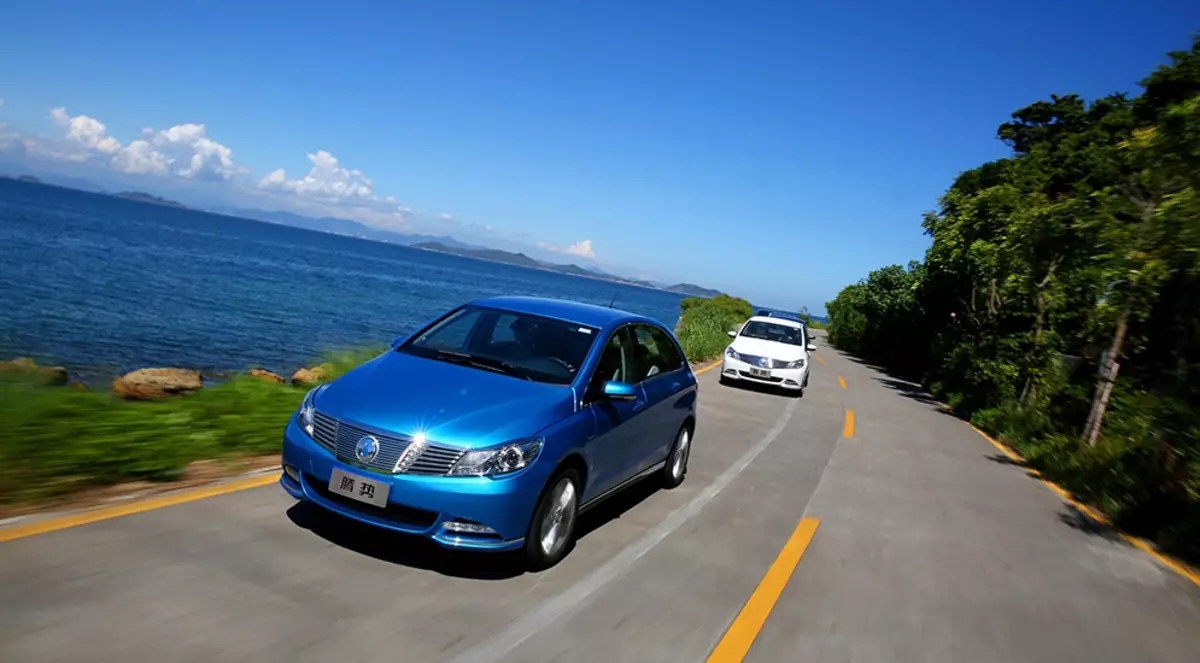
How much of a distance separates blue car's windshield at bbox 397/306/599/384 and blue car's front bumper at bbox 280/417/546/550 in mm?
1090

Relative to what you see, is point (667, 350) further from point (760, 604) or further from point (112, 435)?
point (112, 435)

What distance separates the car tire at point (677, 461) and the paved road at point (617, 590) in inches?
6.0

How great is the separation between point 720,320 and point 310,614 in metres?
29.3

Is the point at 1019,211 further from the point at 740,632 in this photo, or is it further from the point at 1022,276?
the point at 740,632

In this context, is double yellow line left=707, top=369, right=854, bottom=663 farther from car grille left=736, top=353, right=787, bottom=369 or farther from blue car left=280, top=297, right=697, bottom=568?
car grille left=736, top=353, right=787, bottom=369

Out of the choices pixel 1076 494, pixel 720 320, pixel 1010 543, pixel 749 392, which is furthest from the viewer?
pixel 720 320

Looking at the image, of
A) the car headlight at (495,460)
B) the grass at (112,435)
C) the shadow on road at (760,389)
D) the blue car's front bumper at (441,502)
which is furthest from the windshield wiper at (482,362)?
the shadow on road at (760,389)

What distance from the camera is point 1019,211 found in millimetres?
20234

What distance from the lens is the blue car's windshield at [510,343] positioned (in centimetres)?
571

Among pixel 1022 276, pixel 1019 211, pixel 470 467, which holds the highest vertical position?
pixel 1019 211

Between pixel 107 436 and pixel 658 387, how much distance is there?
4.04 metres

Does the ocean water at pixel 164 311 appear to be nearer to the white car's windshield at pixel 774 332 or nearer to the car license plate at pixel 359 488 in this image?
the car license plate at pixel 359 488

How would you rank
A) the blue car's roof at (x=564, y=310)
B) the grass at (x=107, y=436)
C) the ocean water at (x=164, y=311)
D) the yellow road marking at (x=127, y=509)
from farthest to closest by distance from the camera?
the ocean water at (x=164, y=311) < the blue car's roof at (x=564, y=310) < the grass at (x=107, y=436) < the yellow road marking at (x=127, y=509)

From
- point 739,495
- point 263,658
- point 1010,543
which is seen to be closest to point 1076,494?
point 1010,543
